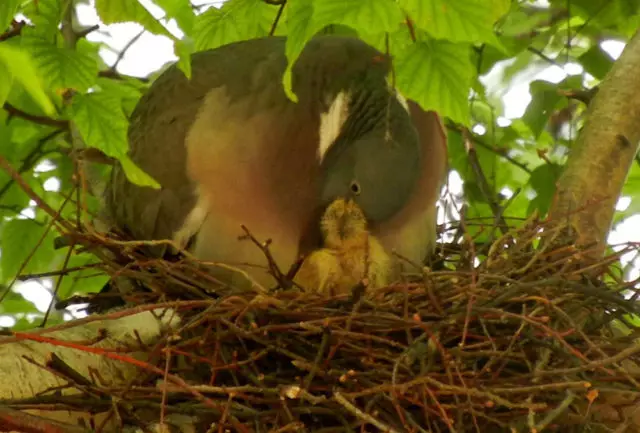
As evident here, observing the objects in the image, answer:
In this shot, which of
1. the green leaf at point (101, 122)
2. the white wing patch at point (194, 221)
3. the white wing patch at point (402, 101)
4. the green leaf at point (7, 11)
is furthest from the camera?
the white wing patch at point (402, 101)

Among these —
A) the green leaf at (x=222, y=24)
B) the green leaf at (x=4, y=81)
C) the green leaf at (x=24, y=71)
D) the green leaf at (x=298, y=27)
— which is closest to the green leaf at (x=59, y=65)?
the green leaf at (x=4, y=81)

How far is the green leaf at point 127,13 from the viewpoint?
150 centimetres

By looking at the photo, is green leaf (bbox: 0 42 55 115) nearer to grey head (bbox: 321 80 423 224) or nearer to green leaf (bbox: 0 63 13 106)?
green leaf (bbox: 0 63 13 106)

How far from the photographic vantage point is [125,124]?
166 centimetres

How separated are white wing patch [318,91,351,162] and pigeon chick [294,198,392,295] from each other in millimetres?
165

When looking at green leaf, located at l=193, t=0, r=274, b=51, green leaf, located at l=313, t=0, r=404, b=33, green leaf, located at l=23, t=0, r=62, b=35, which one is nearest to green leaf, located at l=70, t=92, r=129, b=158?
green leaf, located at l=23, t=0, r=62, b=35

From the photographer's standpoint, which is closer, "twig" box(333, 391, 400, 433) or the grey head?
"twig" box(333, 391, 400, 433)

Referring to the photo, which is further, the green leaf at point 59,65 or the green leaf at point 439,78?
the green leaf at point 439,78

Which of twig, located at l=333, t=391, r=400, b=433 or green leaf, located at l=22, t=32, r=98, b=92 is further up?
green leaf, located at l=22, t=32, r=98, b=92

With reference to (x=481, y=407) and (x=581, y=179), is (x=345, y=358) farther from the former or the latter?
(x=581, y=179)

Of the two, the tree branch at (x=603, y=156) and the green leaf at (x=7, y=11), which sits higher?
the tree branch at (x=603, y=156)

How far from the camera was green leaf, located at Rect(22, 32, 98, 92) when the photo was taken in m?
1.60

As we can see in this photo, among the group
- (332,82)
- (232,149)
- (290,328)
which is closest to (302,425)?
(290,328)

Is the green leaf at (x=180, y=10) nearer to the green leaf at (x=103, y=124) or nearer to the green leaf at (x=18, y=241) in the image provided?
the green leaf at (x=103, y=124)
